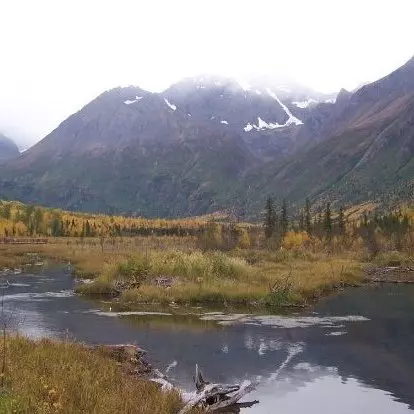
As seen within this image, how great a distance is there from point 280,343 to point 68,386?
1897 centimetres

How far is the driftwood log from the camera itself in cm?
2088

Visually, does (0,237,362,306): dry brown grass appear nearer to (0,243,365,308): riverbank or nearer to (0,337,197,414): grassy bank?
(0,243,365,308): riverbank

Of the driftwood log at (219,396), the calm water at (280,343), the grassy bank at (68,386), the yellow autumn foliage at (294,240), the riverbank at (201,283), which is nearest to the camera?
the grassy bank at (68,386)

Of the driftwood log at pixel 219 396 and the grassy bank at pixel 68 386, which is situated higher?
the grassy bank at pixel 68 386

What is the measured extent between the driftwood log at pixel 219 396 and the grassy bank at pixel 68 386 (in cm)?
127

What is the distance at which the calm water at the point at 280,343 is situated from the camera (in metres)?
24.3

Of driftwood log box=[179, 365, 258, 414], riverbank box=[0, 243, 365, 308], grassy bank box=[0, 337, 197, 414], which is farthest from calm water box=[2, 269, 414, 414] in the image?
grassy bank box=[0, 337, 197, 414]

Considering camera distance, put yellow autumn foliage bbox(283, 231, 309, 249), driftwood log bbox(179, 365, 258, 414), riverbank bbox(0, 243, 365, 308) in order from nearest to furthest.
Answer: driftwood log bbox(179, 365, 258, 414)
riverbank bbox(0, 243, 365, 308)
yellow autumn foliage bbox(283, 231, 309, 249)

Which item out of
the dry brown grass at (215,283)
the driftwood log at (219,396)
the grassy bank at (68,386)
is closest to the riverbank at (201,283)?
the dry brown grass at (215,283)

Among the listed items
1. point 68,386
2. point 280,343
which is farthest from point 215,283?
point 68,386

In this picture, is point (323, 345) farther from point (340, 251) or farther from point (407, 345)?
point (340, 251)

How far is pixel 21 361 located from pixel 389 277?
209 ft

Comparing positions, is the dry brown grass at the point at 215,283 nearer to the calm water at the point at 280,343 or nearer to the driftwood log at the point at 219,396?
the calm water at the point at 280,343

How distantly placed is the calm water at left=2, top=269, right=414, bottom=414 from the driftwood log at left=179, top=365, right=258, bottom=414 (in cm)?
76
